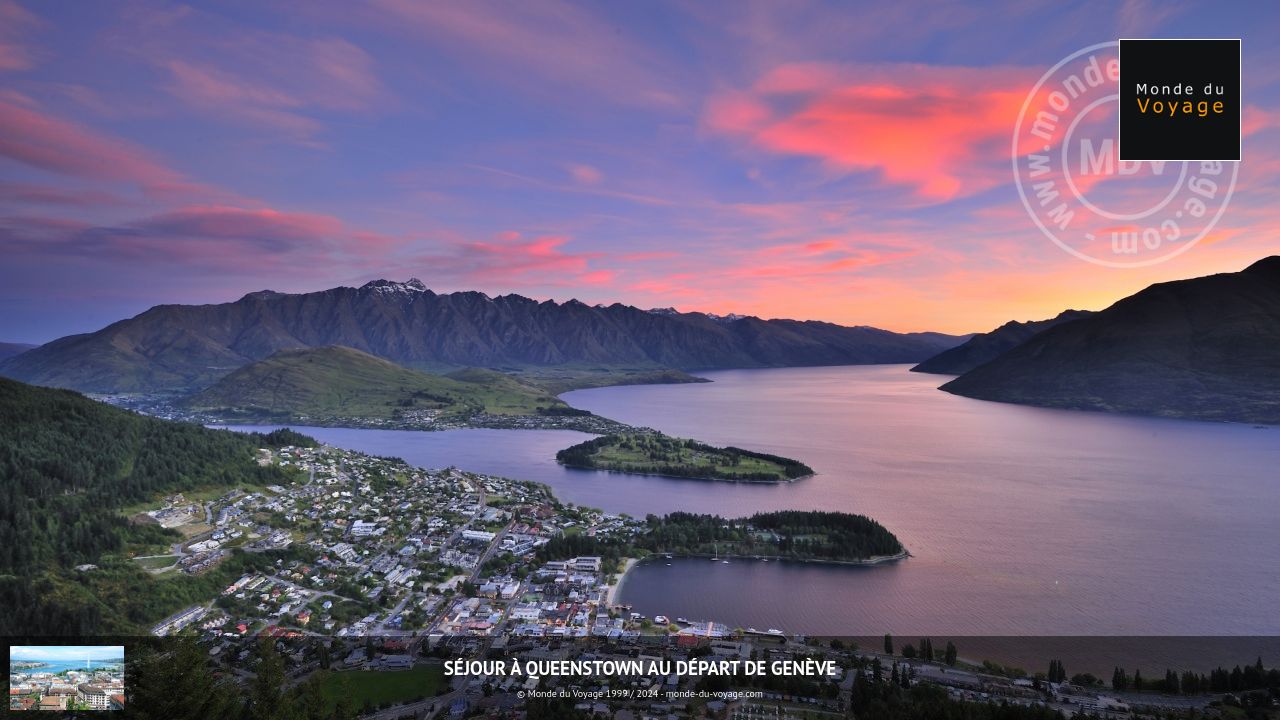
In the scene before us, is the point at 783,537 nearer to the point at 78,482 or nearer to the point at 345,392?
the point at 78,482

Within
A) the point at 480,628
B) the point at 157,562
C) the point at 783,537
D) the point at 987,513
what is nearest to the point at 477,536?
the point at 480,628

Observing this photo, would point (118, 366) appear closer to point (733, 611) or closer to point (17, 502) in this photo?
point (17, 502)

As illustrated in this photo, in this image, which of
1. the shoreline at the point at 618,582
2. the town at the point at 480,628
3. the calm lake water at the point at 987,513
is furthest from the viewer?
the shoreline at the point at 618,582

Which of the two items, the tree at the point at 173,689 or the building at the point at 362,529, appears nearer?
the tree at the point at 173,689

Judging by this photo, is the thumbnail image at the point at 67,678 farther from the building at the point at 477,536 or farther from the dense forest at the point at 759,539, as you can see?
the building at the point at 477,536

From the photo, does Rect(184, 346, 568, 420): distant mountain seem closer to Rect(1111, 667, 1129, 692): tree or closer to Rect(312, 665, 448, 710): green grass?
Rect(312, 665, 448, 710): green grass

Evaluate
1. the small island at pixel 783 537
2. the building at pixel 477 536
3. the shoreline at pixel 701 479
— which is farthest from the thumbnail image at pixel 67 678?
the shoreline at pixel 701 479

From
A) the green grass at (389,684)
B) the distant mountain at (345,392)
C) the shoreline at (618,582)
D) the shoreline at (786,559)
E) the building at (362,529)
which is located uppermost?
the distant mountain at (345,392)
